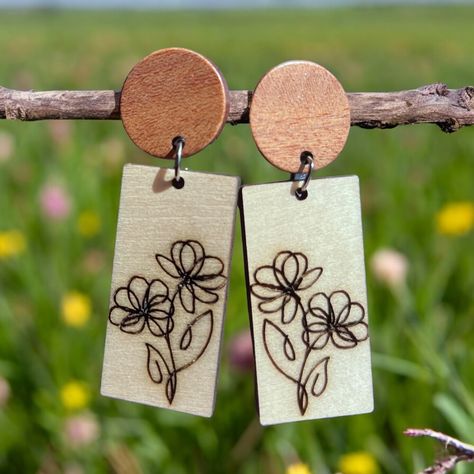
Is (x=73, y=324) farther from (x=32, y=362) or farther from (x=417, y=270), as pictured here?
(x=417, y=270)

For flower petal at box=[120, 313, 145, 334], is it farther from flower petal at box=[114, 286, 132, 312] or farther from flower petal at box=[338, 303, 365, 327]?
flower petal at box=[338, 303, 365, 327]

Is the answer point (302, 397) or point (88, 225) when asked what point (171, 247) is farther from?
point (88, 225)

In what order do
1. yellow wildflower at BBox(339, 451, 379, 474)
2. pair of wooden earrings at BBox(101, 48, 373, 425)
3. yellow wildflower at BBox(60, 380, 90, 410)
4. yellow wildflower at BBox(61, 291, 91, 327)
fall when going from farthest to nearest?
yellow wildflower at BBox(61, 291, 91, 327) < yellow wildflower at BBox(60, 380, 90, 410) < yellow wildflower at BBox(339, 451, 379, 474) < pair of wooden earrings at BBox(101, 48, 373, 425)

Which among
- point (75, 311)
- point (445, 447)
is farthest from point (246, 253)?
point (75, 311)

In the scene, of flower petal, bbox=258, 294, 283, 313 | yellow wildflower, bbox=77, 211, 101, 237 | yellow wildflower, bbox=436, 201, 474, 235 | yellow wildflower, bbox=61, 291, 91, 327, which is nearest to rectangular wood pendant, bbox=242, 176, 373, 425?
flower petal, bbox=258, 294, 283, 313

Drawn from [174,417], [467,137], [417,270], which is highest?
[467,137]

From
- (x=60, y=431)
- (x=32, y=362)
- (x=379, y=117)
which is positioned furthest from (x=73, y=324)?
(x=379, y=117)
